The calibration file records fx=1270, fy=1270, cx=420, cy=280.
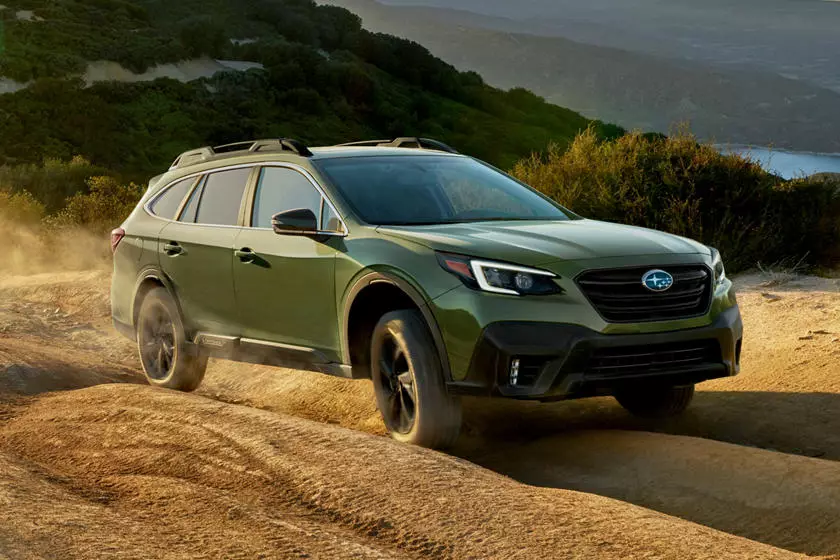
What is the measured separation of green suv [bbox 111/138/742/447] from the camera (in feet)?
21.6

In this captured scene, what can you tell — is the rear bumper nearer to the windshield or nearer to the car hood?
the car hood

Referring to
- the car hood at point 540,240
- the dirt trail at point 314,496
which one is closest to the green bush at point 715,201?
the car hood at point 540,240

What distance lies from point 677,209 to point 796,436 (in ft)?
22.5

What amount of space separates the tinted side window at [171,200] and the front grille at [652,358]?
4020 millimetres

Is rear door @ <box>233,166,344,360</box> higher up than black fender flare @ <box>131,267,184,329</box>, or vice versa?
rear door @ <box>233,166,344,360</box>

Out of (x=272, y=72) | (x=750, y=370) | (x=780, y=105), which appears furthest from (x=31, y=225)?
(x=780, y=105)

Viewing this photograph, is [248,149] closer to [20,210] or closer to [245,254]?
[245,254]

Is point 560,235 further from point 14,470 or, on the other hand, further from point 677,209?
point 677,209

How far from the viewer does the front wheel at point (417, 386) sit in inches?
269

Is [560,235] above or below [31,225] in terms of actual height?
above

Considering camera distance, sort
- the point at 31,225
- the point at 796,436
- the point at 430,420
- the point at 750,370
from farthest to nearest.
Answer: the point at 31,225 → the point at 750,370 → the point at 796,436 → the point at 430,420

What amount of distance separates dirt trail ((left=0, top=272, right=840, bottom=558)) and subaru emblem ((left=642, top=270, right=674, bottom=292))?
0.88 m

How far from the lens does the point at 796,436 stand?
8133 millimetres

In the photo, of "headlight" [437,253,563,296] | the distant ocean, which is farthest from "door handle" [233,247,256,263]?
the distant ocean
